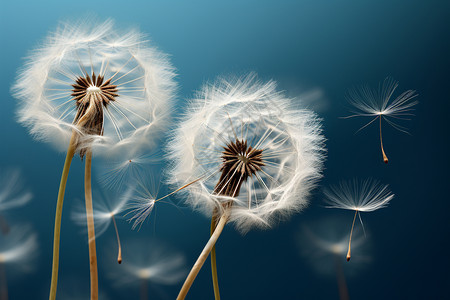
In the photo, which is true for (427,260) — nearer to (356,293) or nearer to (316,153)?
(356,293)

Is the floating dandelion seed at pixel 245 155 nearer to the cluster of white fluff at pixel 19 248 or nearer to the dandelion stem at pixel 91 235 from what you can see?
the dandelion stem at pixel 91 235

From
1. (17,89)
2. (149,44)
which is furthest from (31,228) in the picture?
(149,44)

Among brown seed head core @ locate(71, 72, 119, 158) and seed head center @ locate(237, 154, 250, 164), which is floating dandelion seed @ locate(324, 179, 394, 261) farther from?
brown seed head core @ locate(71, 72, 119, 158)

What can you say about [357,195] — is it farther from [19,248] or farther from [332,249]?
[19,248]

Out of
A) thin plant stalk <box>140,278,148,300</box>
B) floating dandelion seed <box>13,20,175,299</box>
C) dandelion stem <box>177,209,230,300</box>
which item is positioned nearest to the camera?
dandelion stem <box>177,209,230,300</box>

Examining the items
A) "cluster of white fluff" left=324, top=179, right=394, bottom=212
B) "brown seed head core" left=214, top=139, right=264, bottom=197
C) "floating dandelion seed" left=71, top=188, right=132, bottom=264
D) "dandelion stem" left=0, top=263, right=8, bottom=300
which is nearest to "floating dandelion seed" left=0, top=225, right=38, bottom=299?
"dandelion stem" left=0, top=263, right=8, bottom=300
